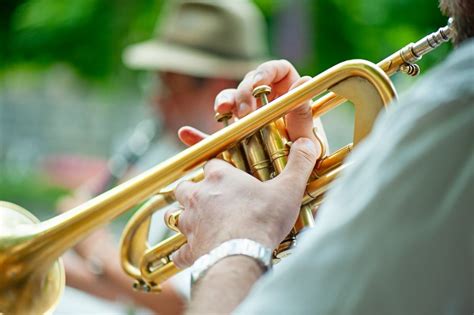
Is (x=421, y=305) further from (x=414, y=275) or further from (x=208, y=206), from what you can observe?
(x=208, y=206)

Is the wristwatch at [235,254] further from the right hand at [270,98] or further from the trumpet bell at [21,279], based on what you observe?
the trumpet bell at [21,279]

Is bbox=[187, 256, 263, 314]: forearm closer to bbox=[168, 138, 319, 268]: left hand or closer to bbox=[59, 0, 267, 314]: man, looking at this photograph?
bbox=[168, 138, 319, 268]: left hand

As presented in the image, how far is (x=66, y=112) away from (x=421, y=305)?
5.63m

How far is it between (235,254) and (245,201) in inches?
3.4

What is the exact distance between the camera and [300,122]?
46.7 inches

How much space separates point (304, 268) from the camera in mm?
742

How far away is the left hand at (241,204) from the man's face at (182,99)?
3.93ft

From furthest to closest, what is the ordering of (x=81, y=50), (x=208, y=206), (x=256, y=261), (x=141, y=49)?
(x=81, y=50), (x=141, y=49), (x=208, y=206), (x=256, y=261)

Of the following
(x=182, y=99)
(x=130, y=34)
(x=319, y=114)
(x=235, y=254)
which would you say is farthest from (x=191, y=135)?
(x=130, y=34)

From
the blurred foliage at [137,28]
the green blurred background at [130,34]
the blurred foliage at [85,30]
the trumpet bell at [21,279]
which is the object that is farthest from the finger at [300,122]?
the blurred foliage at [85,30]

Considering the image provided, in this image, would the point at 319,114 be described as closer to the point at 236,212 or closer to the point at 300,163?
the point at 300,163

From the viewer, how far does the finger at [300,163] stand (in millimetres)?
1037

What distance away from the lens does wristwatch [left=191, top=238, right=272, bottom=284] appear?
0.92 m

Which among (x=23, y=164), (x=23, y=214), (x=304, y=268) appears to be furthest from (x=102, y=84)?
(x=304, y=268)
